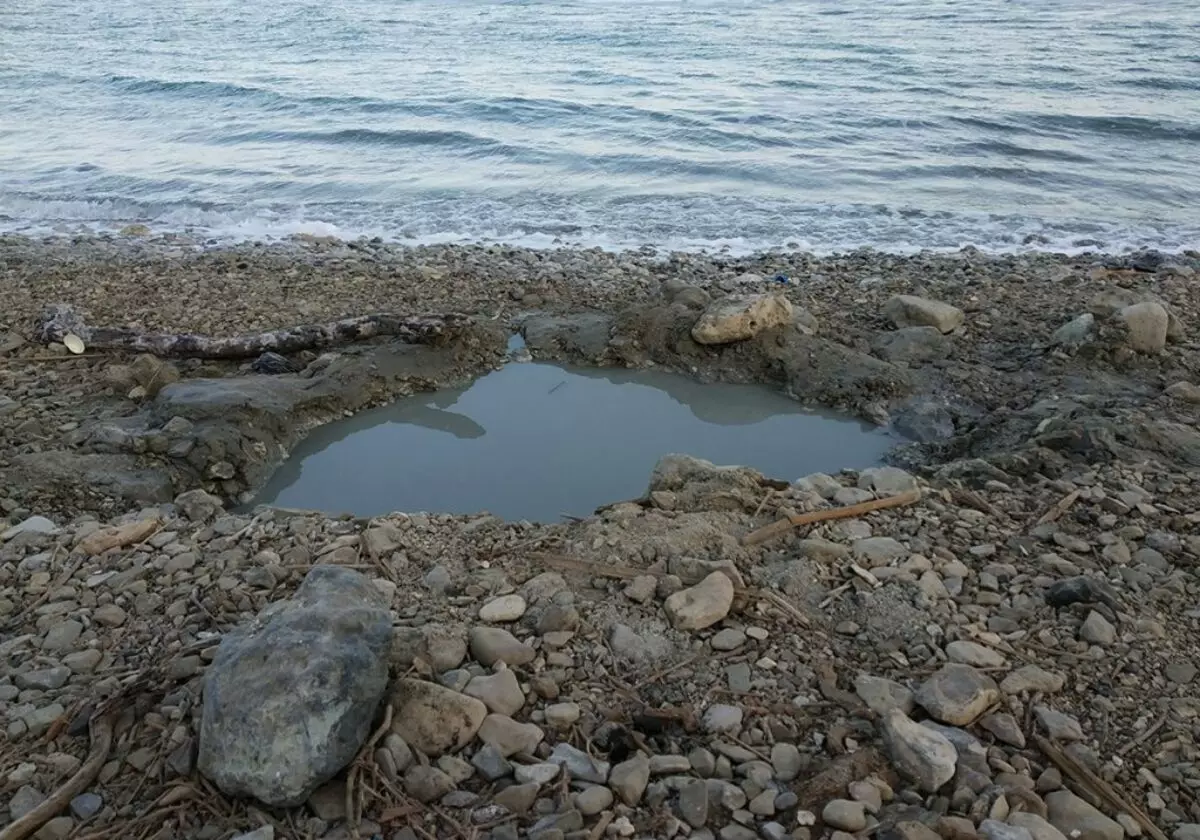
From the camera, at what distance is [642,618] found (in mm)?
3389

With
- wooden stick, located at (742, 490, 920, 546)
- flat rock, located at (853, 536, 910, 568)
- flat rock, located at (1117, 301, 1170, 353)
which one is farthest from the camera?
flat rock, located at (1117, 301, 1170, 353)

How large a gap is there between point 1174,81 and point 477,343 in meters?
15.7

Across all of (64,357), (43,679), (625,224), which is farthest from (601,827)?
(625,224)

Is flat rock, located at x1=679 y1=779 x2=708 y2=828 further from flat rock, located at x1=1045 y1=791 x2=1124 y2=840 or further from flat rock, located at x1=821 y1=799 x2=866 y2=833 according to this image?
flat rock, located at x1=1045 y1=791 x2=1124 y2=840

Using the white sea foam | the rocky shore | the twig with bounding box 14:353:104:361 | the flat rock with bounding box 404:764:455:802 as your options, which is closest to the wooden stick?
the rocky shore

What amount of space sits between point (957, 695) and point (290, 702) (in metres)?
2.02

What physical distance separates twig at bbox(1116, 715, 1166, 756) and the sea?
7192 millimetres

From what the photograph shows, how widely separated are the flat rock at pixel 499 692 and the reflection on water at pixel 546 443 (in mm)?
1668

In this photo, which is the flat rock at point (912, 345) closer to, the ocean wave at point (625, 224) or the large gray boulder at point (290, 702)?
the ocean wave at point (625, 224)

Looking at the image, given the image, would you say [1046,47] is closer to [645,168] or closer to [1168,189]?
[1168,189]

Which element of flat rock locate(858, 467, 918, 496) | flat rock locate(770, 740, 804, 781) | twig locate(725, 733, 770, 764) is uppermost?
flat rock locate(770, 740, 804, 781)

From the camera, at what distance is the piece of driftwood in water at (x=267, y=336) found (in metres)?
6.12

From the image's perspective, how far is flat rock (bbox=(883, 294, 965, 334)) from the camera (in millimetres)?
6574

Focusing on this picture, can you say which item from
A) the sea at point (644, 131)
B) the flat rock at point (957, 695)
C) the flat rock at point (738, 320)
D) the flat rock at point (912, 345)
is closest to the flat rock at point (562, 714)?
the flat rock at point (957, 695)
